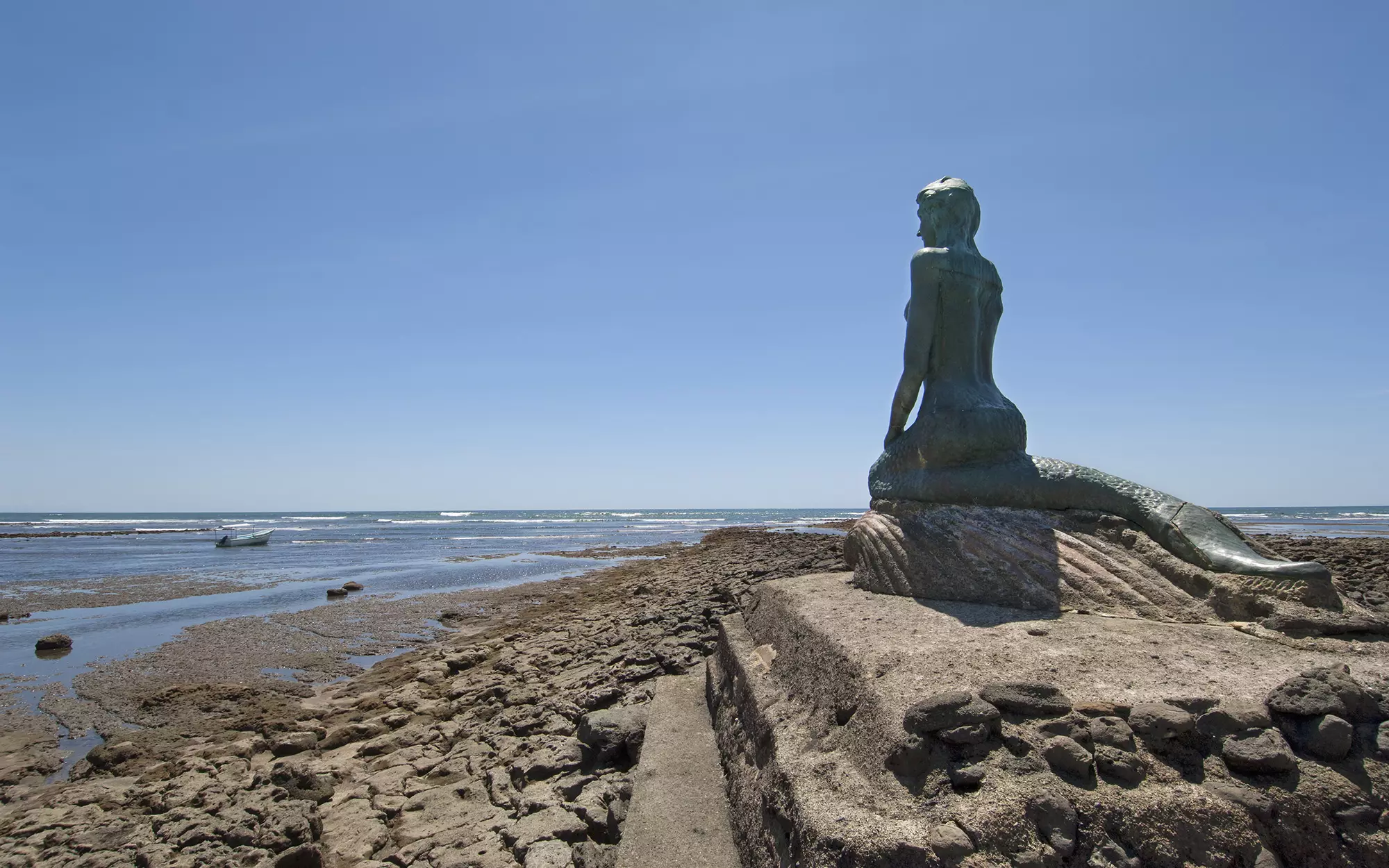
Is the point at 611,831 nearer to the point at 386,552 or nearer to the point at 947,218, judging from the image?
the point at 947,218

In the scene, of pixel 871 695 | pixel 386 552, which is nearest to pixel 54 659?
pixel 871 695

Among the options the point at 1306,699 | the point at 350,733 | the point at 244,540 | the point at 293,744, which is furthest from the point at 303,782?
the point at 244,540

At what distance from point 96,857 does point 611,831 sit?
2.81 metres

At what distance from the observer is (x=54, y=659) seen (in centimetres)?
896

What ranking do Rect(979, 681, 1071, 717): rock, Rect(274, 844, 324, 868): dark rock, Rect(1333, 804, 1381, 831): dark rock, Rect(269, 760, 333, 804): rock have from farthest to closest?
Rect(269, 760, 333, 804): rock, Rect(274, 844, 324, 868): dark rock, Rect(979, 681, 1071, 717): rock, Rect(1333, 804, 1381, 831): dark rock

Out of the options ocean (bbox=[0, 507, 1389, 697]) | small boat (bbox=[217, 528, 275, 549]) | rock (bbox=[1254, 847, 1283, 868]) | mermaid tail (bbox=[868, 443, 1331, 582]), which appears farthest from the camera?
small boat (bbox=[217, 528, 275, 549])

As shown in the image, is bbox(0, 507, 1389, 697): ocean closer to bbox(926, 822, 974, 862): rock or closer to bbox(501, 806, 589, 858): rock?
bbox(501, 806, 589, 858): rock

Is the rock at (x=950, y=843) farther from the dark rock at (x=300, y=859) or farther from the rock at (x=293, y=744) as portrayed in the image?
the rock at (x=293, y=744)

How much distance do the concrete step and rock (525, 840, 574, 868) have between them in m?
0.38

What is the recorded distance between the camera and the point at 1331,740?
213 cm

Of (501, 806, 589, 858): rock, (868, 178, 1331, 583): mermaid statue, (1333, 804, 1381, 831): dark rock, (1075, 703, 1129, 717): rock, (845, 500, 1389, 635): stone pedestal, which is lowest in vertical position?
(501, 806, 589, 858): rock

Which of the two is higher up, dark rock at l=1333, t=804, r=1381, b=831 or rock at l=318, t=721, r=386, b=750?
dark rock at l=1333, t=804, r=1381, b=831

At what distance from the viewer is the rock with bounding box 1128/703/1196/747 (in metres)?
2.18

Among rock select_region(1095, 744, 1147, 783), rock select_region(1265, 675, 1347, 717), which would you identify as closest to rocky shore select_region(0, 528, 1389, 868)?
rock select_region(1095, 744, 1147, 783)
